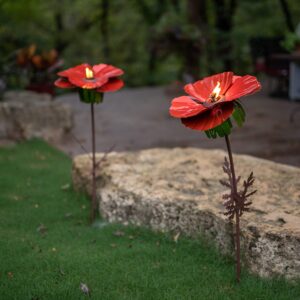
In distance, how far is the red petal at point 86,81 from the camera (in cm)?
427

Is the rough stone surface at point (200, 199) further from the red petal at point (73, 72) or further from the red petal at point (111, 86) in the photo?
the red petal at point (73, 72)

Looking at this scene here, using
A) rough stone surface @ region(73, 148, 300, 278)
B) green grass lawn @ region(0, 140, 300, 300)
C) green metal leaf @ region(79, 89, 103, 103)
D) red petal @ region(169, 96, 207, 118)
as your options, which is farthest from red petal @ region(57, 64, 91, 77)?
red petal @ region(169, 96, 207, 118)

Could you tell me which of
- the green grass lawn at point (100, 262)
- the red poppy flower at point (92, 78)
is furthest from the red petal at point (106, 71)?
the green grass lawn at point (100, 262)

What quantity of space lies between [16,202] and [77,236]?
1.12 metres

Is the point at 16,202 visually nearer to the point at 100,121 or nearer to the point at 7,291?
the point at 7,291

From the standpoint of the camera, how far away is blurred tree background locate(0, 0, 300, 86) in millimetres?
13102

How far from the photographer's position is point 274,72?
38.2 ft

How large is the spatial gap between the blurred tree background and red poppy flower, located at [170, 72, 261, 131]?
8154 mm

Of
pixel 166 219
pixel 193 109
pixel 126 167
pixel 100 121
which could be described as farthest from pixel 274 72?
pixel 193 109

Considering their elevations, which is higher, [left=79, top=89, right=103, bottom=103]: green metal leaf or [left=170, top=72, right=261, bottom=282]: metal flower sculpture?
[left=170, top=72, right=261, bottom=282]: metal flower sculpture

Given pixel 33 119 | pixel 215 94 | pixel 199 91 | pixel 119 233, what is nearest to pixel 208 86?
pixel 199 91

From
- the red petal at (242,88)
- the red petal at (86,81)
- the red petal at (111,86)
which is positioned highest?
the red petal at (242,88)

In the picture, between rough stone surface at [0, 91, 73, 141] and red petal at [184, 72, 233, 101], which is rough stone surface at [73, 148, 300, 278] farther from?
rough stone surface at [0, 91, 73, 141]

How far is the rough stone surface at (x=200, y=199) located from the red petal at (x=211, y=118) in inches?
33.5
